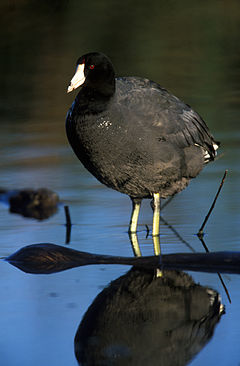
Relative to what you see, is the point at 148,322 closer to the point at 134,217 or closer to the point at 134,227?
the point at 134,227

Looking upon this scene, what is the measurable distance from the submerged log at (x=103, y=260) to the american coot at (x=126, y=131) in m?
0.81

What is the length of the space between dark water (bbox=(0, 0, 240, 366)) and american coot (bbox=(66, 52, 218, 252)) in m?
0.47

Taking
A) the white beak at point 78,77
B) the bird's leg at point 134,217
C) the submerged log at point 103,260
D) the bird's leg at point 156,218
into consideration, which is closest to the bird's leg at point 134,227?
the bird's leg at point 134,217

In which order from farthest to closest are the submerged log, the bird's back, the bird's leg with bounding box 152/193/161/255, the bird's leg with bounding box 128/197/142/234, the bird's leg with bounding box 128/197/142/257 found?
1. the bird's leg with bounding box 128/197/142/234
2. the bird's leg with bounding box 152/193/161/255
3. the bird's leg with bounding box 128/197/142/257
4. the bird's back
5. the submerged log

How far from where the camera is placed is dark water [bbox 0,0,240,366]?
511 centimetres

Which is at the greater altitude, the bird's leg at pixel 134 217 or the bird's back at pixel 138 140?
the bird's back at pixel 138 140

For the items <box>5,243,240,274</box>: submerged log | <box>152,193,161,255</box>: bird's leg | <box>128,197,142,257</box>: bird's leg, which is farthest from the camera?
<box>152,193,161,255</box>: bird's leg

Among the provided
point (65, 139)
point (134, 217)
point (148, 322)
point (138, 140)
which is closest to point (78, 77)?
point (138, 140)

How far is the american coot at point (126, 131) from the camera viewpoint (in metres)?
6.11

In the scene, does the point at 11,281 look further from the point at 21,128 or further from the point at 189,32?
the point at 189,32

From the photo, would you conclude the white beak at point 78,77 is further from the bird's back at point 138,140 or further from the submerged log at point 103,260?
the submerged log at point 103,260

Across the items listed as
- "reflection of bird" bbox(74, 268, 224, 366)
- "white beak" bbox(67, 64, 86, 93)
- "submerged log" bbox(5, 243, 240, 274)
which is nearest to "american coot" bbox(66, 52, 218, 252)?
"white beak" bbox(67, 64, 86, 93)

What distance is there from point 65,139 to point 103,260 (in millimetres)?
5119

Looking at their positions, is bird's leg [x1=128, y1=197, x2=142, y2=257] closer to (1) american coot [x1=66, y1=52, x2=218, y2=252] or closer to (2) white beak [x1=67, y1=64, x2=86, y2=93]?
(1) american coot [x1=66, y1=52, x2=218, y2=252]
